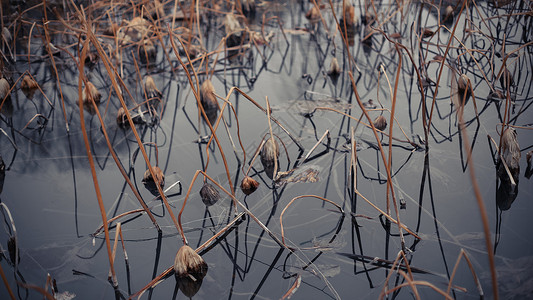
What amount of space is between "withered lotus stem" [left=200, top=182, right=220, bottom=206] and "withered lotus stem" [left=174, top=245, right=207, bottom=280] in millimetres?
184

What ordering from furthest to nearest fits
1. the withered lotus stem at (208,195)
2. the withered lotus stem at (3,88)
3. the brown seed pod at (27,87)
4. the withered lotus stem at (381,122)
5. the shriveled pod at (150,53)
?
the shriveled pod at (150,53) < the brown seed pod at (27,87) < the withered lotus stem at (3,88) < the withered lotus stem at (381,122) < the withered lotus stem at (208,195)

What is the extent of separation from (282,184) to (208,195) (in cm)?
17

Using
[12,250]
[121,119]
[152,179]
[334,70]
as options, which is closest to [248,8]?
[334,70]

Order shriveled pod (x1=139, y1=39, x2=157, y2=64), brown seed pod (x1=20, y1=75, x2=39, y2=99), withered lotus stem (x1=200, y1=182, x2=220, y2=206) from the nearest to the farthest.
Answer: withered lotus stem (x1=200, y1=182, x2=220, y2=206) → brown seed pod (x1=20, y1=75, x2=39, y2=99) → shriveled pod (x1=139, y1=39, x2=157, y2=64)

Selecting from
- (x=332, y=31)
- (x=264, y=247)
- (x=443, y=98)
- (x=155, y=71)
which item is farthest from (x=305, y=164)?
(x=332, y=31)

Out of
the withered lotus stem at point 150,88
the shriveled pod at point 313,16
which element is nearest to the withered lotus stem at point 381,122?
the withered lotus stem at point 150,88

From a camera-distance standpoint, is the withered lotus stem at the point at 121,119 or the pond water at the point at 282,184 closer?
the pond water at the point at 282,184

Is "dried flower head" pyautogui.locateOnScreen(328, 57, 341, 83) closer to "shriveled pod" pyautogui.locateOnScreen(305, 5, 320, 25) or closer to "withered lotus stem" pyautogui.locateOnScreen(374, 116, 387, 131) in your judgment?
"withered lotus stem" pyautogui.locateOnScreen(374, 116, 387, 131)

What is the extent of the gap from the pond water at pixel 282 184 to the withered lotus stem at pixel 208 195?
0.02 metres

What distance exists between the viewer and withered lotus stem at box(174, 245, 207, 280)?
80 centimetres

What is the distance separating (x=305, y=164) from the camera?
111cm

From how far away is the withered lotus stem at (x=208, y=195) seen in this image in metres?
0.98

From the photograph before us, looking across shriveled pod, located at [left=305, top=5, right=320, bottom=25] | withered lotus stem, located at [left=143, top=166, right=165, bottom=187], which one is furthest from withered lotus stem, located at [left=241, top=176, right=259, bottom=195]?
shriveled pod, located at [left=305, top=5, right=320, bottom=25]

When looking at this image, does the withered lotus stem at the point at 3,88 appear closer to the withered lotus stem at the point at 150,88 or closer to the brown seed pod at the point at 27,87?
the brown seed pod at the point at 27,87
